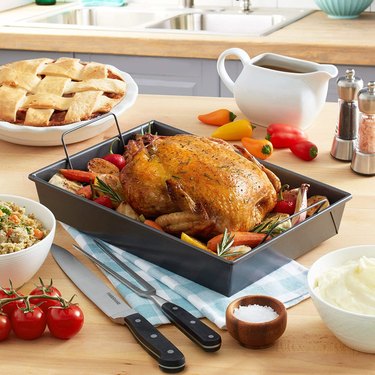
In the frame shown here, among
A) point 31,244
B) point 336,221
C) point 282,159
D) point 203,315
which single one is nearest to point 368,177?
point 282,159

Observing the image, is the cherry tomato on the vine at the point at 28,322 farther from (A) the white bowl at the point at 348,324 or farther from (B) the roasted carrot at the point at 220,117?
(B) the roasted carrot at the point at 220,117

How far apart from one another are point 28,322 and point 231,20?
3.19 metres

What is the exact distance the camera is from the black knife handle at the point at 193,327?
1.25 m

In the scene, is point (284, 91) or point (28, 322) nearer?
point (28, 322)

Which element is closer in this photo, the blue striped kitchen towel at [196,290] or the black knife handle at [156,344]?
the black knife handle at [156,344]

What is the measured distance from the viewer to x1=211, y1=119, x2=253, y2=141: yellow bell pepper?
2.16 metres

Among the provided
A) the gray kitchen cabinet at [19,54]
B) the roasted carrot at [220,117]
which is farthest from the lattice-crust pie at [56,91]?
the gray kitchen cabinet at [19,54]

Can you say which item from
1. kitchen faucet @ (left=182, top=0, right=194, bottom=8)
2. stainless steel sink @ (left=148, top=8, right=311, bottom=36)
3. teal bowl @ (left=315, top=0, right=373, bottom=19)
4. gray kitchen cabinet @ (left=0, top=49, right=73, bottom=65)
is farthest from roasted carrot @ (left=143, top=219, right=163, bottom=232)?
kitchen faucet @ (left=182, top=0, right=194, bottom=8)

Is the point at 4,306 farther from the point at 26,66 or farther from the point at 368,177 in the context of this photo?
the point at 26,66

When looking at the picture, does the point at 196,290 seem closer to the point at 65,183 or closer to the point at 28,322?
the point at 28,322

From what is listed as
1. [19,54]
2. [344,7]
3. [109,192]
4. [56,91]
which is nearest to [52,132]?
[56,91]

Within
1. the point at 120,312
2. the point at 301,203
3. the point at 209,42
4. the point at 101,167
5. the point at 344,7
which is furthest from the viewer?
the point at 344,7

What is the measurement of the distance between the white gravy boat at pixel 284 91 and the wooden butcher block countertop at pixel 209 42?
1.03 meters

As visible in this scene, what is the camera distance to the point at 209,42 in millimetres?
3314
